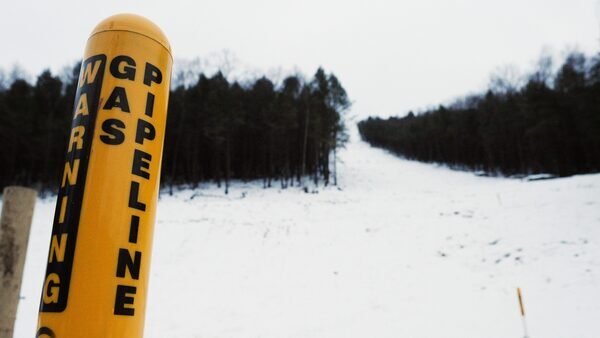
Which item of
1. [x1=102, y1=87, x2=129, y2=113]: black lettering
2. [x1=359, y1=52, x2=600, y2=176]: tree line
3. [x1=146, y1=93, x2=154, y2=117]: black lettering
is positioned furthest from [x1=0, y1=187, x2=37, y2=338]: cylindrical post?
[x1=359, y1=52, x2=600, y2=176]: tree line

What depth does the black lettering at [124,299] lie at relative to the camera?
1.89 meters

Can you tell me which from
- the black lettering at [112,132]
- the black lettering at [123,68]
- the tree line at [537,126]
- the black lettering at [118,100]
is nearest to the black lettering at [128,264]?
the black lettering at [112,132]

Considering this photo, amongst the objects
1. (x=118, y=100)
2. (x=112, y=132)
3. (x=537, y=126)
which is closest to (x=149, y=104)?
(x=118, y=100)

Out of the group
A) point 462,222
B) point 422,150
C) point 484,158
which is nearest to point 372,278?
point 462,222

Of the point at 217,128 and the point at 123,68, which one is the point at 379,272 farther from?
the point at 217,128

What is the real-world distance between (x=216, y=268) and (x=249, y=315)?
346 cm

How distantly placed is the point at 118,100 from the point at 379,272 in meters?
9.72

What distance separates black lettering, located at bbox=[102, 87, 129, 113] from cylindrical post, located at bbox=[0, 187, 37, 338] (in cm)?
81

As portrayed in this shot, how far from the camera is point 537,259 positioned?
998 centimetres

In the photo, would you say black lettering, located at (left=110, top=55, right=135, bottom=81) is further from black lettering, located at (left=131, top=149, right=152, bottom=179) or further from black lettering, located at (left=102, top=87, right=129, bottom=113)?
black lettering, located at (left=131, top=149, right=152, bottom=179)

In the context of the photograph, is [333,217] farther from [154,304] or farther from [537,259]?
[154,304]

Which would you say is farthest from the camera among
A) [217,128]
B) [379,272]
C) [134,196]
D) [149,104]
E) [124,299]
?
[217,128]

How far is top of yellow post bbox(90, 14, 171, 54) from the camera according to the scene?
2.16 m

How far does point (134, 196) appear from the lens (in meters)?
2.03
